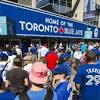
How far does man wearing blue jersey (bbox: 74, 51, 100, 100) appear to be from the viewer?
622cm

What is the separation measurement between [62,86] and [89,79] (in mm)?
1007

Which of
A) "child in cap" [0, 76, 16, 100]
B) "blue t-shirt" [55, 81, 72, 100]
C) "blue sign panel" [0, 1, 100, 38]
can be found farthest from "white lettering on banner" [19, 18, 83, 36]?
"child in cap" [0, 76, 16, 100]

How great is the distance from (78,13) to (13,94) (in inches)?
1830

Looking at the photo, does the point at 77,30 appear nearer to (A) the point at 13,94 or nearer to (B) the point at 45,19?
(B) the point at 45,19

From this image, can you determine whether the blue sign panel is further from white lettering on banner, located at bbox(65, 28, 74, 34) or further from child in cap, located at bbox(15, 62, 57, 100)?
child in cap, located at bbox(15, 62, 57, 100)

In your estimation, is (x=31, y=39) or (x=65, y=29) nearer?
(x=31, y=39)

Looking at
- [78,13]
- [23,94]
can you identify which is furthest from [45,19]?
[23,94]

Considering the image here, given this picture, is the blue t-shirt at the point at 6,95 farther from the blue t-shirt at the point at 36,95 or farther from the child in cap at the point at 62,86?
the child in cap at the point at 62,86

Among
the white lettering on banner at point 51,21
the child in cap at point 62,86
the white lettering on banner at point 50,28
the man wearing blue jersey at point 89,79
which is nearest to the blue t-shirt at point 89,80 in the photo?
the man wearing blue jersey at point 89,79

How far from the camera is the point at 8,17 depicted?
24.1 m

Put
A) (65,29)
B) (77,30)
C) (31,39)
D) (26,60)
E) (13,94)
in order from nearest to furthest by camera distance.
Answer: (13,94) → (26,60) → (31,39) → (65,29) → (77,30)

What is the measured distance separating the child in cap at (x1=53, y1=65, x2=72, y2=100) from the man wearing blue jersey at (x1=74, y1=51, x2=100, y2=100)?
2.55 feet

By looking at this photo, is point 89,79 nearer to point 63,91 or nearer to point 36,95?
point 63,91

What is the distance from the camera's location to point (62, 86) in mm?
5383
